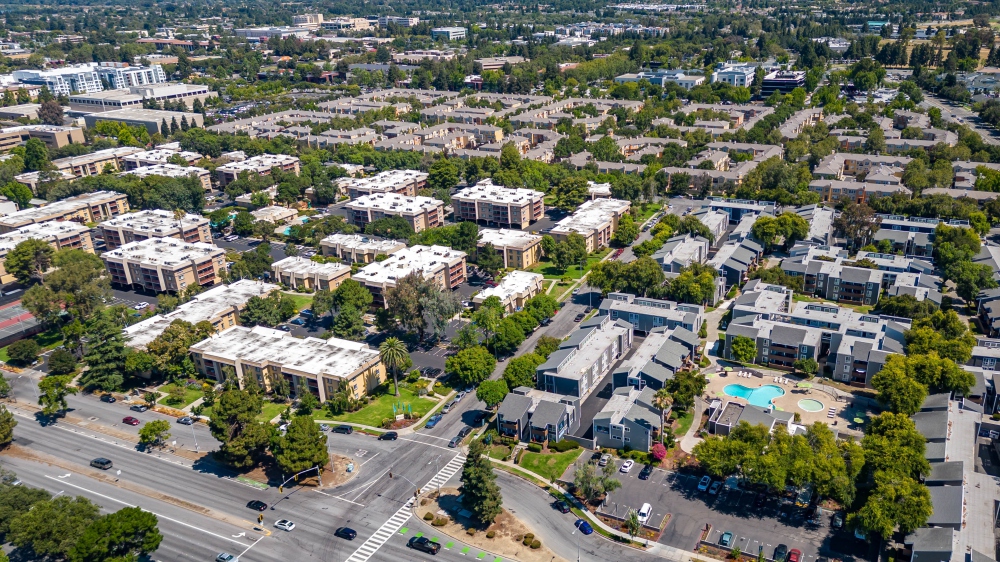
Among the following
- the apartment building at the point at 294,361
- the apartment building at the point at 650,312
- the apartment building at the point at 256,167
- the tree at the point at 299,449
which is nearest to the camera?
the tree at the point at 299,449

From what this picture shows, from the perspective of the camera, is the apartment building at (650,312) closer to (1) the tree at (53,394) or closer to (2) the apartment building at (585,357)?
(2) the apartment building at (585,357)

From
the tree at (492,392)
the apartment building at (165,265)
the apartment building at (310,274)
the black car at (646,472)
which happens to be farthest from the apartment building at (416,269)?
the black car at (646,472)

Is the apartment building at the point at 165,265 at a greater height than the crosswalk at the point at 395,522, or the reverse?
the apartment building at the point at 165,265

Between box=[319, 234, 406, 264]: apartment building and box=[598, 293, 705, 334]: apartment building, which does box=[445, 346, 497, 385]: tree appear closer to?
box=[598, 293, 705, 334]: apartment building

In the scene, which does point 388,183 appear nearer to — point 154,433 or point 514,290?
point 514,290

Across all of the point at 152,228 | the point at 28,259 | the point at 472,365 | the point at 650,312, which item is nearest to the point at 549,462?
the point at 472,365

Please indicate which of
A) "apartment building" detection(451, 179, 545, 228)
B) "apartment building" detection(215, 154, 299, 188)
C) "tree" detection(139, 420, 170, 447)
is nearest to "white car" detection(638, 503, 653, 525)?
"tree" detection(139, 420, 170, 447)
